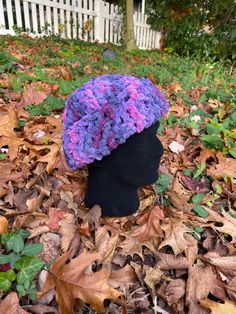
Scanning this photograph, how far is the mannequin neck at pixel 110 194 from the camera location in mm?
1348

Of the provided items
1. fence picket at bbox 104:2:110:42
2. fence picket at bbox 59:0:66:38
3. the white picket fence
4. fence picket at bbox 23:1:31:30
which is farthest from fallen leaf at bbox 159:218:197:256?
fence picket at bbox 104:2:110:42

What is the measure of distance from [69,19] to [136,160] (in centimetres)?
765

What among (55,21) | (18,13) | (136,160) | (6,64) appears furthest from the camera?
(55,21)

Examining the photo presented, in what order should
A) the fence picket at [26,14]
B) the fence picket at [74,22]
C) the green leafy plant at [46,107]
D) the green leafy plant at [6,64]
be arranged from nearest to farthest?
the green leafy plant at [46,107]
the green leafy plant at [6,64]
the fence picket at [26,14]
the fence picket at [74,22]

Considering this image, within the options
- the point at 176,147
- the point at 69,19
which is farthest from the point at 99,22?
the point at 176,147

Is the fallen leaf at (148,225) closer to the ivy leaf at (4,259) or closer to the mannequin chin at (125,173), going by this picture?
Answer: the mannequin chin at (125,173)

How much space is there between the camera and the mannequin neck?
4.42 feet

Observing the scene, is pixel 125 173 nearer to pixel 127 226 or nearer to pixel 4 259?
pixel 127 226

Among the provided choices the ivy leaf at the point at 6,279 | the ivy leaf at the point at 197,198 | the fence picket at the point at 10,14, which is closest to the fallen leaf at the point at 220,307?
the ivy leaf at the point at 197,198

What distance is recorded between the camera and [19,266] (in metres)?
1.09

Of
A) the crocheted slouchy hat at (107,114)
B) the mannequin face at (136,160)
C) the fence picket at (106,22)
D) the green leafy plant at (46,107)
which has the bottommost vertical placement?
the fence picket at (106,22)

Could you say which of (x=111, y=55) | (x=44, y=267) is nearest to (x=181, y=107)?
(x=44, y=267)

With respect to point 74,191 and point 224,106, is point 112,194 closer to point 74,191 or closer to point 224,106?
point 74,191

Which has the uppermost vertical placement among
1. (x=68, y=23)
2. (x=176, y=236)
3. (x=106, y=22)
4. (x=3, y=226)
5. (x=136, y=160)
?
(x=136, y=160)
